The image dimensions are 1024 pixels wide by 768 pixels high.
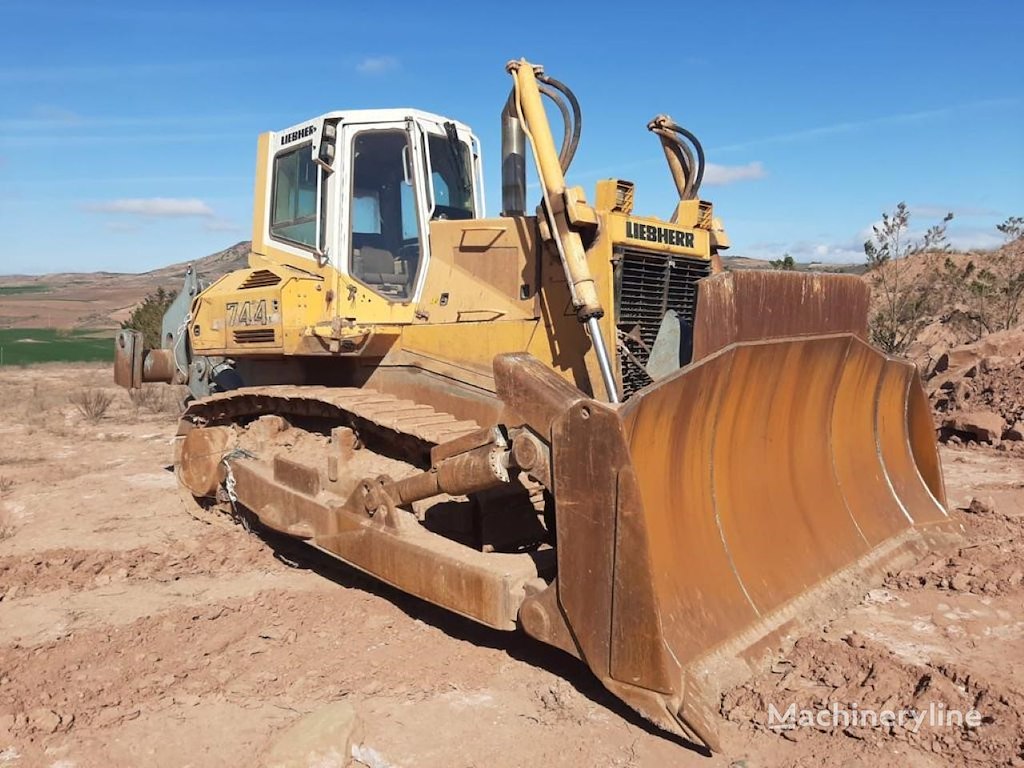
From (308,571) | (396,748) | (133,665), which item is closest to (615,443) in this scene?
(396,748)

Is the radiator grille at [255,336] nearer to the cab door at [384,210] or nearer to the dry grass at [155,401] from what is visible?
the cab door at [384,210]

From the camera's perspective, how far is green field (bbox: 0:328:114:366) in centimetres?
2308

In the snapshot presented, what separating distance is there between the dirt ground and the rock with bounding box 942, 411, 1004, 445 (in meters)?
3.76

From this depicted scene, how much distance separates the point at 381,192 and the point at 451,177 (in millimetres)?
508

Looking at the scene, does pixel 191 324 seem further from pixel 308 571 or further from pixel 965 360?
pixel 965 360

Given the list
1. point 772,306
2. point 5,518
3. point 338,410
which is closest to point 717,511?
point 772,306

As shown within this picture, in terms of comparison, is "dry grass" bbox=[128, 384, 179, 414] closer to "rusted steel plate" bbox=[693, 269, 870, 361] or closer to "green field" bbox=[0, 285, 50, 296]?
"rusted steel plate" bbox=[693, 269, 870, 361]

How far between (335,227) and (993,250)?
27428 mm

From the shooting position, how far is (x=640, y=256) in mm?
4926

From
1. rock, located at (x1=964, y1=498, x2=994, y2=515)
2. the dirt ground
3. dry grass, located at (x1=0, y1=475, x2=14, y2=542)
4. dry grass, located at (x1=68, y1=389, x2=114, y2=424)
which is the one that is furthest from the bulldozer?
dry grass, located at (x1=68, y1=389, x2=114, y2=424)

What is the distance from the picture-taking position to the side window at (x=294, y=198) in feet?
19.7

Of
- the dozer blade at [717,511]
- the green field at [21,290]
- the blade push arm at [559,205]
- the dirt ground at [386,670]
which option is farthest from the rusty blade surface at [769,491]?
the green field at [21,290]

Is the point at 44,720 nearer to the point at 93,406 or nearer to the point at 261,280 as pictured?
the point at 261,280

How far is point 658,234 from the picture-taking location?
16.5ft
